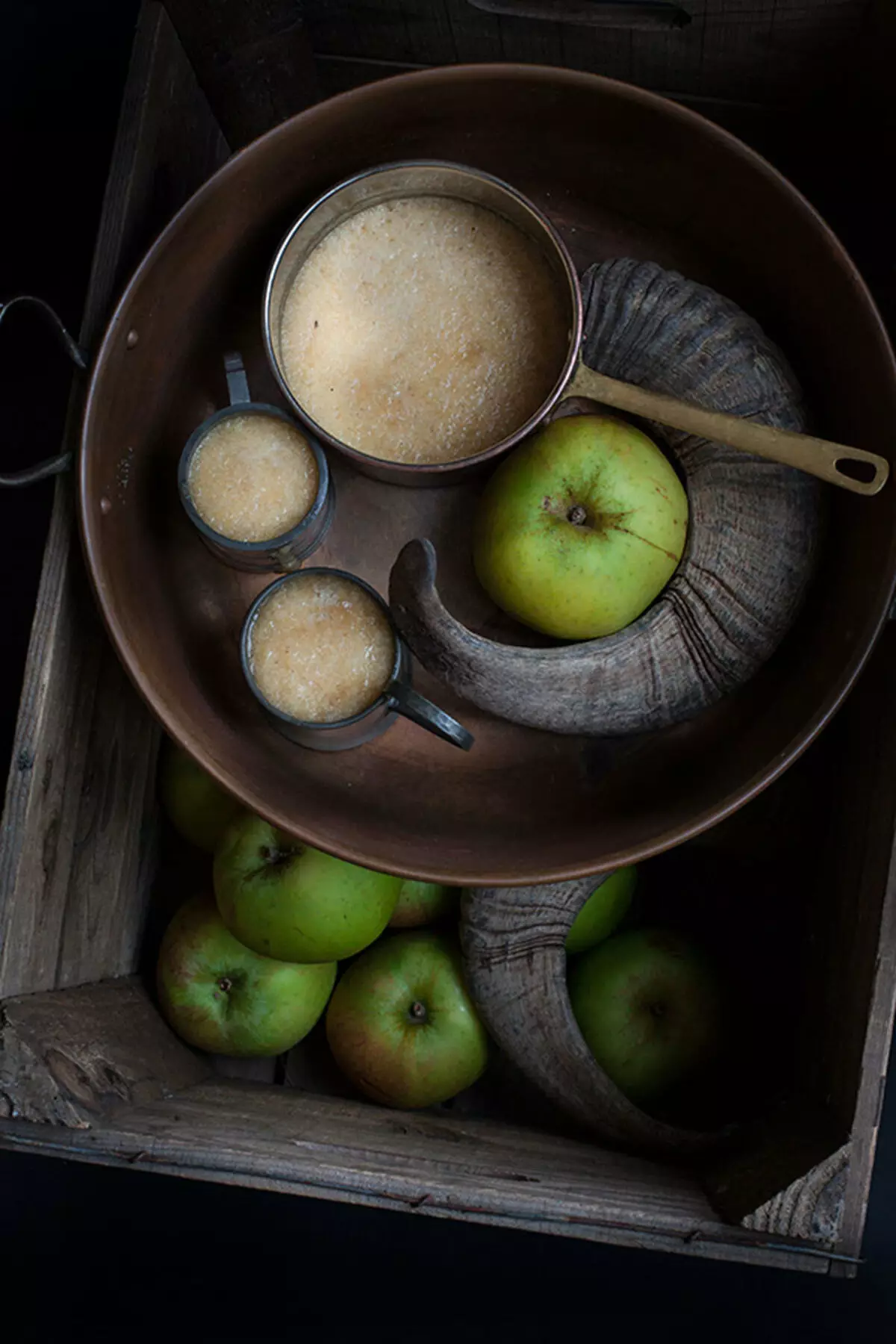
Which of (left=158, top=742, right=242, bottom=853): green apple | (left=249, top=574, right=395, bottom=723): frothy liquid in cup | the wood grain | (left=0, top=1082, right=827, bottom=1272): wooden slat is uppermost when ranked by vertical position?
the wood grain

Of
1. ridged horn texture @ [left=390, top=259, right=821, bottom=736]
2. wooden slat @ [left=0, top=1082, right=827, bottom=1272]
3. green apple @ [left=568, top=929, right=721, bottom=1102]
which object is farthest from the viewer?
green apple @ [left=568, top=929, right=721, bottom=1102]

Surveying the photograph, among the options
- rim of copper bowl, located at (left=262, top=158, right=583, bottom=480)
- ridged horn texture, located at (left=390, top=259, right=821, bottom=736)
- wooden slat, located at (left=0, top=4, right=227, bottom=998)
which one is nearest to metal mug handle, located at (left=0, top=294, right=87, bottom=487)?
wooden slat, located at (left=0, top=4, right=227, bottom=998)

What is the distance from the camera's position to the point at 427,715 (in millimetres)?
1127

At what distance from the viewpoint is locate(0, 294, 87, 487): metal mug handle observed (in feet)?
3.55

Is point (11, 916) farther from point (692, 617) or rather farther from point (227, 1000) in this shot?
point (692, 617)

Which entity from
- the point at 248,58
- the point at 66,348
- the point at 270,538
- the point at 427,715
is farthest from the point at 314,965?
the point at 248,58

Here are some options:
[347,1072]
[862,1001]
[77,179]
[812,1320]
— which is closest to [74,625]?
[347,1072]

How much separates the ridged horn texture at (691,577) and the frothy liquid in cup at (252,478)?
13 cm

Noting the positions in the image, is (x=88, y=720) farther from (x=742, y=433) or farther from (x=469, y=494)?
(x=742, y=433)

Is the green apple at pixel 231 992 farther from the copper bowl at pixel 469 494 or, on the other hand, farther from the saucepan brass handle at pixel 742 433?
the saucepan brass handle at pixel 742 433

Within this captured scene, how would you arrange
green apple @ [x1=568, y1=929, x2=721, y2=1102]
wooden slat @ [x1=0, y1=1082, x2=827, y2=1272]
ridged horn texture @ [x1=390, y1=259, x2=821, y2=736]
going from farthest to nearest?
1. green apple @ [x1=568, y1=929, x2=721, y2=1102]
2. ridged horn texture @ [x1=390, y1=259, x2=821, y2=736]
3. wooden slat @ [x1=0, y1=1082, x2=827, y2=1272]

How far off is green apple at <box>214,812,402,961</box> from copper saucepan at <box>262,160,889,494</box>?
1.31ft

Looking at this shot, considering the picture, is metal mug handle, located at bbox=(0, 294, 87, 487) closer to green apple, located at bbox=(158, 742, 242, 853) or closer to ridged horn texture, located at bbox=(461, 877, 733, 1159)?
green apple, located at bbox=(158, 742, 242, 853)

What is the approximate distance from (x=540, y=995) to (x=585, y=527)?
48cm
